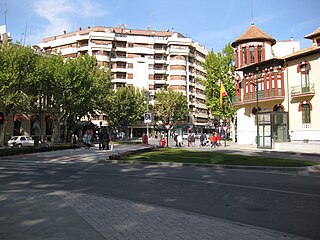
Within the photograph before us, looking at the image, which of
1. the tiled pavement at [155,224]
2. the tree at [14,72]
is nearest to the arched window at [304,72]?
the tree at [14,72]

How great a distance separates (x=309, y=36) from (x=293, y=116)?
9119 mm

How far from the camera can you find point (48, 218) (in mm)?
6281

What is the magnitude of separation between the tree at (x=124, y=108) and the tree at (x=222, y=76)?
16.6 metres

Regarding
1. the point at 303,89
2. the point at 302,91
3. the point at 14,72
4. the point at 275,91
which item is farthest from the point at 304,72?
the point at 14,72

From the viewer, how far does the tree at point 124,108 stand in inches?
Answer: 2404

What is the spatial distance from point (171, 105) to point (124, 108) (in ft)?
39.2

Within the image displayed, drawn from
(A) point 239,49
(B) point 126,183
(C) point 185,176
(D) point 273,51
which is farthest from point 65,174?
(D) point 273,51

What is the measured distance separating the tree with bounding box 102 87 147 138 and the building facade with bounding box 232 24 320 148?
23.0m

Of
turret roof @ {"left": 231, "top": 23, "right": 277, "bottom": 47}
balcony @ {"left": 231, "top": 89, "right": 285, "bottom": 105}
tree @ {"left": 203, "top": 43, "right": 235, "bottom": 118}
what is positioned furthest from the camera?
tree @ {"left": 203, "top": 43, "right": 235, "bottom": 118}

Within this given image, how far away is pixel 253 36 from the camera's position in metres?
44.9

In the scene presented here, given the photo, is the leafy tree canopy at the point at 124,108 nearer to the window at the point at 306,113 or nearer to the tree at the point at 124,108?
the tree at the point at 124,108

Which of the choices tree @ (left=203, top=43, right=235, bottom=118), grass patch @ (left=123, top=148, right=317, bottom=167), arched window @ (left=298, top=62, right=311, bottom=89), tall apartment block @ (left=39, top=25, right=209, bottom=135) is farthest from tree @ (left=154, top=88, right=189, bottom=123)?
grass patch @ (left=123, top=148, right=317, bottom=167)

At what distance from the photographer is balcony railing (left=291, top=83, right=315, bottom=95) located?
3433cm

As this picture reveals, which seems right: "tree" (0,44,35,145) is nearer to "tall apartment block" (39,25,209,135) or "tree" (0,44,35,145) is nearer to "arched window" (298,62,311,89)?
"arched window" (298,62,311,89)
